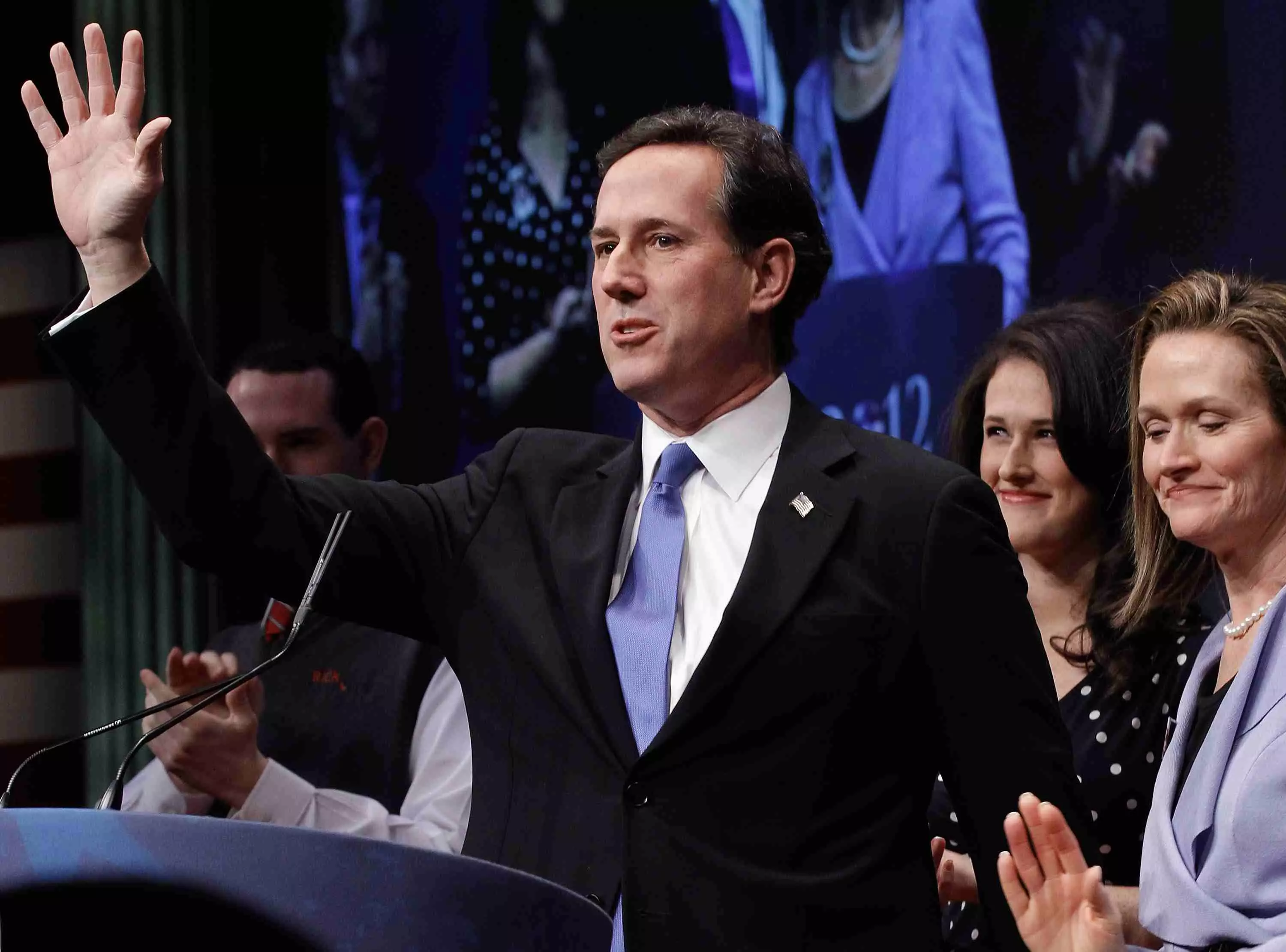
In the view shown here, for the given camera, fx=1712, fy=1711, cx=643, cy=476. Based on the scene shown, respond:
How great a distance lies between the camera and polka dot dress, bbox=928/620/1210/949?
2357mm

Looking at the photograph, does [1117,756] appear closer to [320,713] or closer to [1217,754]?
[1217,754]

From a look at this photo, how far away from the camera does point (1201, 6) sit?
285 cm

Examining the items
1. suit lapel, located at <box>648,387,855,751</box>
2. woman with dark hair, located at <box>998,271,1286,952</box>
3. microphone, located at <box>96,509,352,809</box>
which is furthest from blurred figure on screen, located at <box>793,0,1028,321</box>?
microphone, located at <box>96,509,352,809</box>

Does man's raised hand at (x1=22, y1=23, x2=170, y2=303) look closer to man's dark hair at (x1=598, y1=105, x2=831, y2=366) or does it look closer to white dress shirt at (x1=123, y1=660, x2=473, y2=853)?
man's dark hair at (x1=598, y1=105, x2=831, y2=366)

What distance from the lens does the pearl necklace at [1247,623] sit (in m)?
2.09

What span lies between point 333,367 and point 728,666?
180 centimetres

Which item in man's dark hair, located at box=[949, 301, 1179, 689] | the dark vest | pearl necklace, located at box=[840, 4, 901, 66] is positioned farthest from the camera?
pearl necklace, located at box=[840, 4, 901, 66]

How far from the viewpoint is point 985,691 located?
176 centimetres

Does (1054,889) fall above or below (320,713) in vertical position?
above

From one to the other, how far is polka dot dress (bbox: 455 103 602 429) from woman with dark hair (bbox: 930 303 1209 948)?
4.04 feet

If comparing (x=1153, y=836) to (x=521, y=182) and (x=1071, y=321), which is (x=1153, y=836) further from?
(x=521, y=182)

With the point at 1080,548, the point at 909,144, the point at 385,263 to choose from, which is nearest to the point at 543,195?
the point at 385,263

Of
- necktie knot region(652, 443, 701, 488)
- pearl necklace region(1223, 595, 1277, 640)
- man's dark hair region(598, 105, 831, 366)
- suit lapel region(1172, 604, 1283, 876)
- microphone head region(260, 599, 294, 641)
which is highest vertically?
man's dark hair region(598, 105, 831, 366)

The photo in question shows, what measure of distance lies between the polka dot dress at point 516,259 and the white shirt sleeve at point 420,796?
1014 mm
